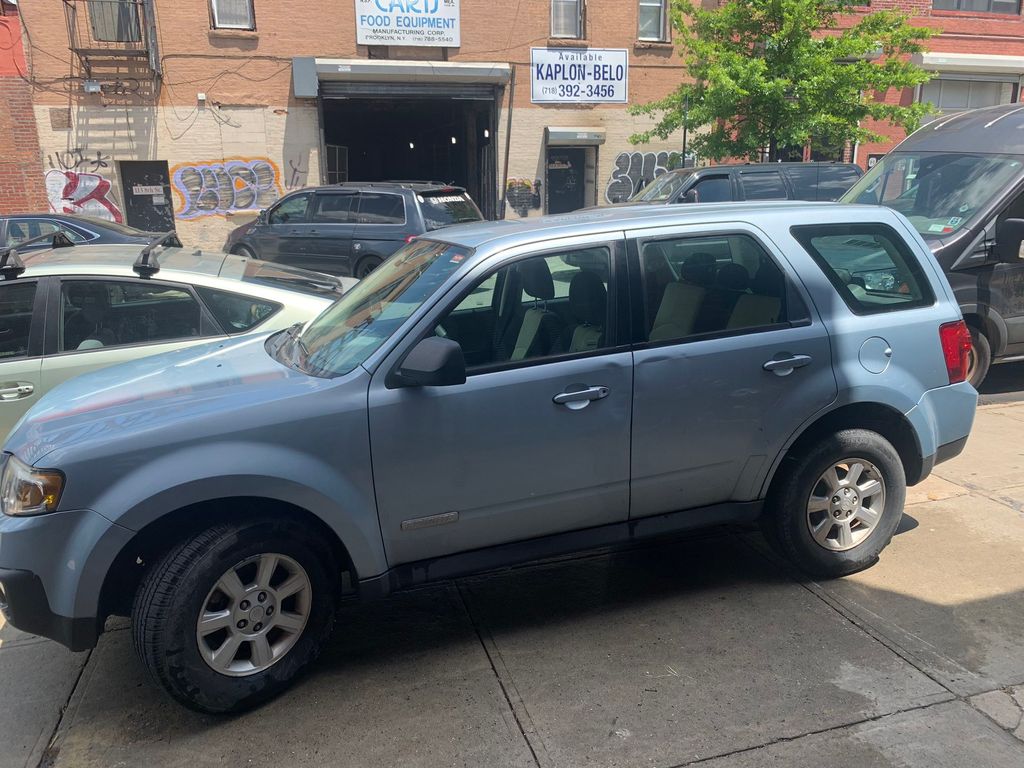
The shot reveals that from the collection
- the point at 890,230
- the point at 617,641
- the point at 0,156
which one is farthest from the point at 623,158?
the point at 617,641

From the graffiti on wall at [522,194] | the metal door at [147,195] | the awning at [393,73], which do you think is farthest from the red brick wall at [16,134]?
the graffiti on wall at [522,194]

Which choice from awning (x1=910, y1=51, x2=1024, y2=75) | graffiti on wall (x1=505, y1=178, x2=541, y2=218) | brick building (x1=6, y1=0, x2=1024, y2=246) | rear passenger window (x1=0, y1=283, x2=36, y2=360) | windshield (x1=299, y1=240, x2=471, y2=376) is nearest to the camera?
windshield (x1=299, y1=240, x2=471, y2=376)

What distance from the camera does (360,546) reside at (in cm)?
324

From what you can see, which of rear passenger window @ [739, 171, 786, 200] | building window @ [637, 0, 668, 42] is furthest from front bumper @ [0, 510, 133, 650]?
building window @ [637, 0, 668, 42]

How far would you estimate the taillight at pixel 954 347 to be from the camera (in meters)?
4.09

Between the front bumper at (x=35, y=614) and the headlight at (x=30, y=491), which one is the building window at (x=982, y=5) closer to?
the headlight at (x=30, y=491)

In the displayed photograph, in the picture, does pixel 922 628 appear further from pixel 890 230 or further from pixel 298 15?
pixel 298 15

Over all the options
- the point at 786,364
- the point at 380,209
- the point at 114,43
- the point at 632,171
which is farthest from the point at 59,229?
the point at 632,171

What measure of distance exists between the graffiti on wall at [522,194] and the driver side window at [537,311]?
53.8ft

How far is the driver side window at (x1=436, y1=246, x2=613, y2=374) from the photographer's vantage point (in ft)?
11.3

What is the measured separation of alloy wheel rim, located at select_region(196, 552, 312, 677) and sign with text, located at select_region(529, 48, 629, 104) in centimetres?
1781

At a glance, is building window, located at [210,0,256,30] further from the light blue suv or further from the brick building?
the light blue suv

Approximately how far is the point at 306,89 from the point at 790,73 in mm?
10010

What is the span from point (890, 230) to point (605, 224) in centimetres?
155
